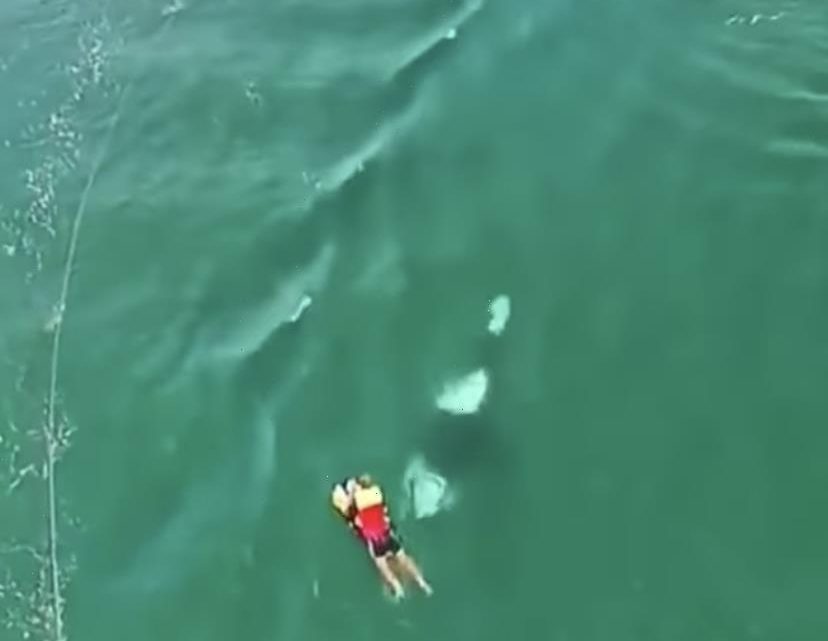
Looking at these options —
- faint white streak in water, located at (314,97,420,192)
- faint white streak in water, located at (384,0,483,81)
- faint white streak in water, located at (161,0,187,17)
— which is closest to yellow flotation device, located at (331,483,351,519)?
faint white streak in water, located at (314,97,420,192)

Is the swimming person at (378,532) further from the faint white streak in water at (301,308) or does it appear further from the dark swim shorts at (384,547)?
the faint white streak in water at (301,308)

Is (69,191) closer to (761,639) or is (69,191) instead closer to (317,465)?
(317,465)

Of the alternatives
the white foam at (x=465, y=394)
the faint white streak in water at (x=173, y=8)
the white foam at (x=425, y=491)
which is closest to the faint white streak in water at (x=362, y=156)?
the white foam at (x=465, y=394)

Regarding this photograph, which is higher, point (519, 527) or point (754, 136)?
point (754, 136)

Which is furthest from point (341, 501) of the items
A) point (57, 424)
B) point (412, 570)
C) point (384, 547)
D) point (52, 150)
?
point (52, 150)

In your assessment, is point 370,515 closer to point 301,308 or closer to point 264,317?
point 301,308

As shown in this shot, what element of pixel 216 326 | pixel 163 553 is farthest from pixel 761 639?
pixel 216 326

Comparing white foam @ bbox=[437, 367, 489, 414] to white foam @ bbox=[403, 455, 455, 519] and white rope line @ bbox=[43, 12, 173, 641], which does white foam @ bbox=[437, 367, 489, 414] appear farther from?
white rope line @ bbox=[43, 12, 173, 641]
